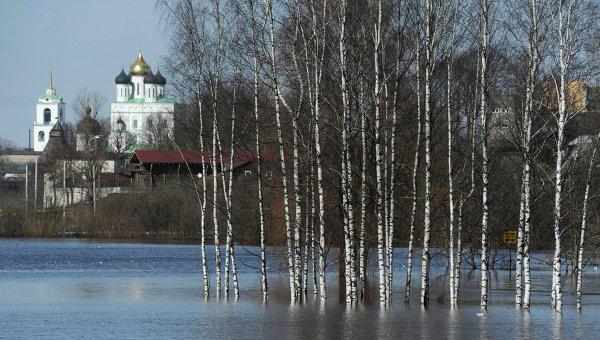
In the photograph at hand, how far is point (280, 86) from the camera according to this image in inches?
1674

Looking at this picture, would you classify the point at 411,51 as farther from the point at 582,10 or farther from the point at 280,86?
the point at 582,10

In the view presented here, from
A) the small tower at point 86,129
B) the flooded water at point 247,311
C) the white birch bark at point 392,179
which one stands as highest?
the small tower at point 86,129

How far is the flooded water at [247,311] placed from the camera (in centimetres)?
3019

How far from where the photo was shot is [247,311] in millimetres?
36188

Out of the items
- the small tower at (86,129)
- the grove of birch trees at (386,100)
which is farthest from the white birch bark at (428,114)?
the small tower at (86,129)

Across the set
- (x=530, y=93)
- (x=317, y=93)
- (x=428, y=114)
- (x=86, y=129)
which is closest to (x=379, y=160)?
(x=428, y=114)

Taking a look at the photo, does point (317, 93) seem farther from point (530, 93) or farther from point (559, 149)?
point (559, 149)

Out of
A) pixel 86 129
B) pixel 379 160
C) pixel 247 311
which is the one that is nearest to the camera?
pixel 379 160

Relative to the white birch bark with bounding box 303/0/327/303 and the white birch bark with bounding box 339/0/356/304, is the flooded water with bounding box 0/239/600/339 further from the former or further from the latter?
the white birch bark with bounding box 303/0/327/303

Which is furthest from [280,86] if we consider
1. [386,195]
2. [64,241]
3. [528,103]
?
[64,241]

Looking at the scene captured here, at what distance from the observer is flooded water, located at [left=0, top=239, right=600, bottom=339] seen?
1188 inches

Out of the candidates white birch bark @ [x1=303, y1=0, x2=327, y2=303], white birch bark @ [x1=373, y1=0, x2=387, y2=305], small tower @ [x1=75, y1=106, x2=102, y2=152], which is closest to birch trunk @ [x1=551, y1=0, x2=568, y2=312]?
white birch bark @ [x1=373, y1=0, x2=387, y2=305]

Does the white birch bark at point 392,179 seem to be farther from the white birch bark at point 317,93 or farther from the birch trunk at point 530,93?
the birch trunk at point 530,93

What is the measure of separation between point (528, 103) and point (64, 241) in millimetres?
67863
